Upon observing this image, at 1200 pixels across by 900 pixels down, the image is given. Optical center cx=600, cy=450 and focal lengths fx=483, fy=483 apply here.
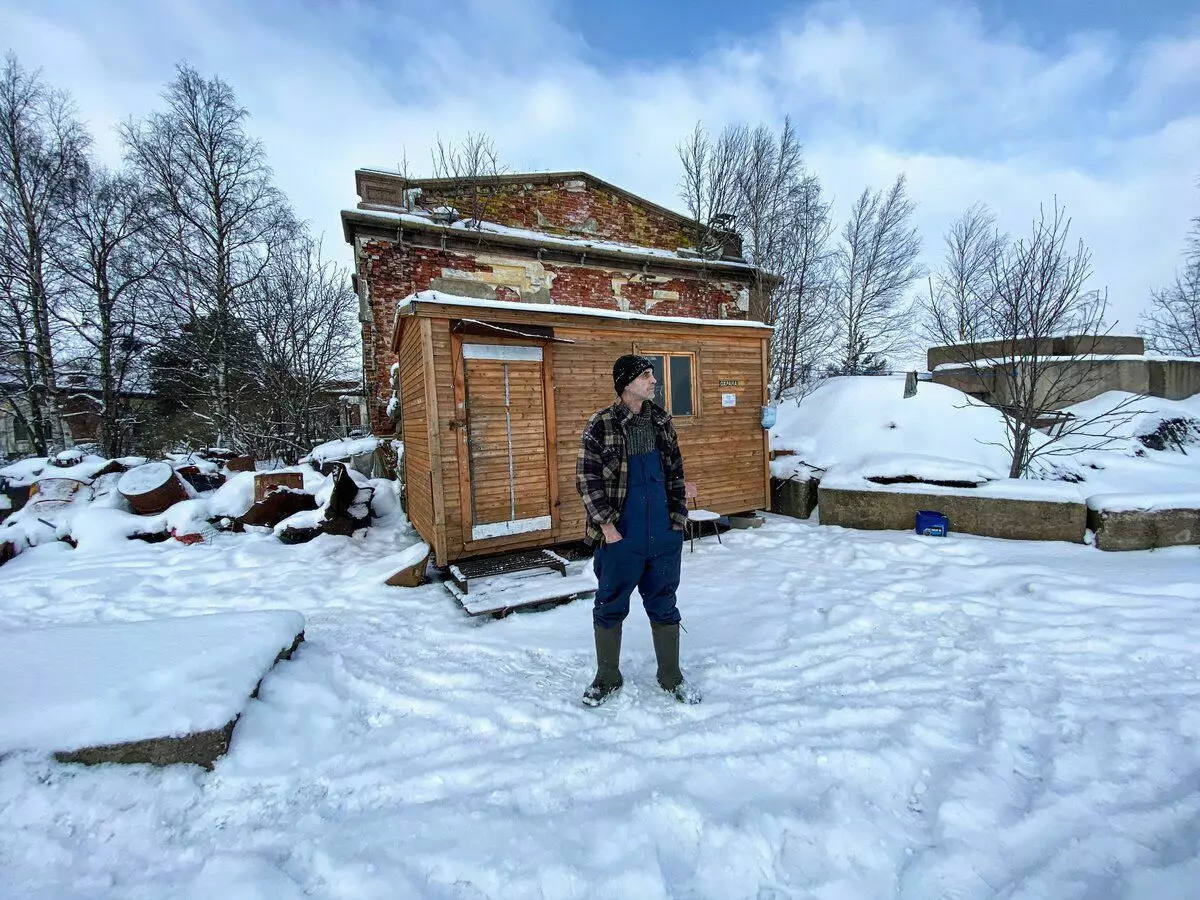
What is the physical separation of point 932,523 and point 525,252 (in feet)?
31.8

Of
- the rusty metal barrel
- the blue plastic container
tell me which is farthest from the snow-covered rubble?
the blue plastic container

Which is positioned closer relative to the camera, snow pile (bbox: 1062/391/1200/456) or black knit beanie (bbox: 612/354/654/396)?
black knit beanie (bbox: 612/354/654/396)

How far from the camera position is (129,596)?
15.8ft

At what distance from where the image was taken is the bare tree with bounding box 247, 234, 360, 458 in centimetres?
1267

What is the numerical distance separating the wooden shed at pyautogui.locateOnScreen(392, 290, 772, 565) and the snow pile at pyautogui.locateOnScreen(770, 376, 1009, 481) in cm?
219

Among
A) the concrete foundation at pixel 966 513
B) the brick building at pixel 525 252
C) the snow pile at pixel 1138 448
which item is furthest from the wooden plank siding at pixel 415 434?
the snow pile at pixel 1138 448

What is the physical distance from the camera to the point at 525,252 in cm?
1131

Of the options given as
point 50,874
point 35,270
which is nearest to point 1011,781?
point 50,874

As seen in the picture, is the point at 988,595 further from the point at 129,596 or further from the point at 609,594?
the point at 129,596

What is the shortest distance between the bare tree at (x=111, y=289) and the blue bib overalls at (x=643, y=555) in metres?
16.3

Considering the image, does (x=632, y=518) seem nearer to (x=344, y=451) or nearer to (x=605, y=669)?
(x=605, y=669)

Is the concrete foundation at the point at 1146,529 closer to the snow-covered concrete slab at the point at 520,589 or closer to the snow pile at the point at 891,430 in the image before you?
the snow pile at the point at 891,430

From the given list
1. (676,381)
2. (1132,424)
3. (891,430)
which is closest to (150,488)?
(676,381)

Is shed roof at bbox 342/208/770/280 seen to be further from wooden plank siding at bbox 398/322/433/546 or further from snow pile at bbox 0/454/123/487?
snow pile at bbox 0/454/123/487
